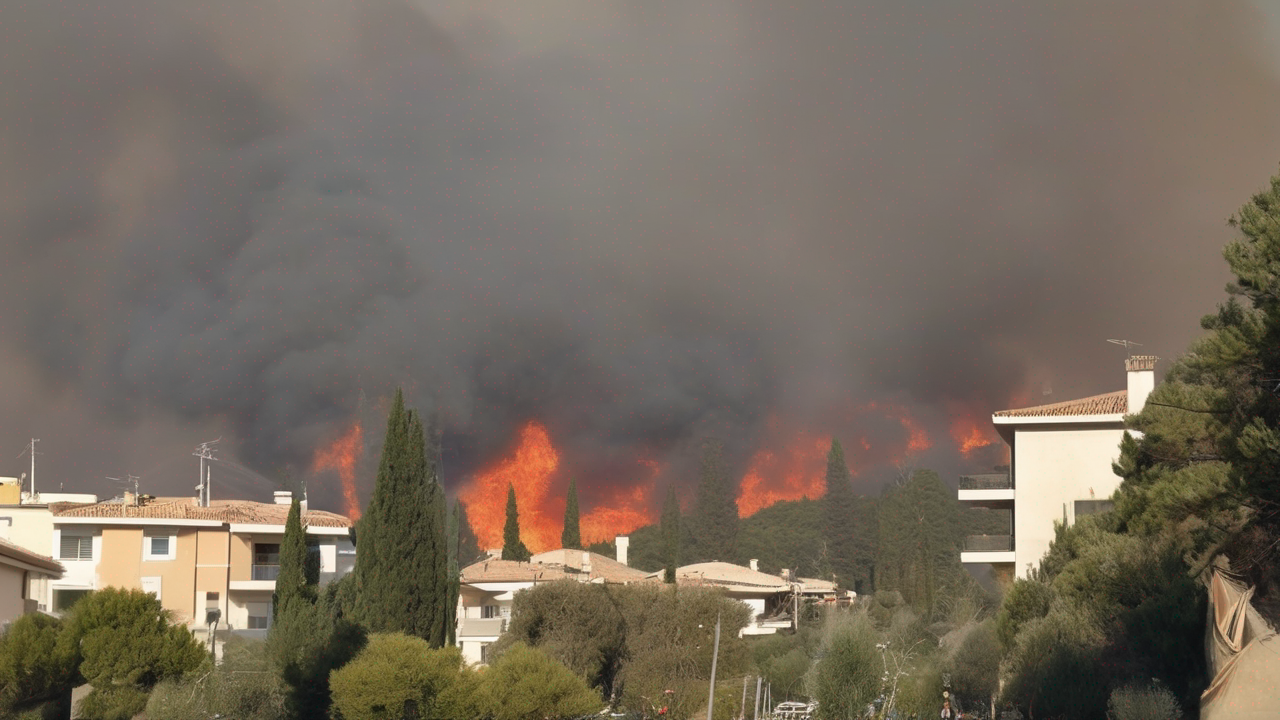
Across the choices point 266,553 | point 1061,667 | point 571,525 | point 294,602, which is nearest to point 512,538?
point 571,525

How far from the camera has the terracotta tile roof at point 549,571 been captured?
56.7 metres

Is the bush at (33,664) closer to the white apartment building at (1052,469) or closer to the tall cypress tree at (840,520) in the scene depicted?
the white apartment building at (1052,469)

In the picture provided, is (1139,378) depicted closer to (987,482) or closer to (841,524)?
(987,482)

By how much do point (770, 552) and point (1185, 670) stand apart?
77.3m

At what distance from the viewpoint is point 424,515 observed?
44188 mm

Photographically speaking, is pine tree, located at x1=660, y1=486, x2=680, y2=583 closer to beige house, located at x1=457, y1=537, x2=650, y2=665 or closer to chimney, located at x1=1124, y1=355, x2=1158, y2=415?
beige house, located at x1=457, y1=537, x2=650, y2=665

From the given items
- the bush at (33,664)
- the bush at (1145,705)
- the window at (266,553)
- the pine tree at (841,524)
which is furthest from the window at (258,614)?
the pine tree at (841,524)

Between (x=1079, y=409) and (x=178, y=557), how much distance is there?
34543 millimetres

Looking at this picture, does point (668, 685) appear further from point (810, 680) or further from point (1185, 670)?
point (1185, 670)

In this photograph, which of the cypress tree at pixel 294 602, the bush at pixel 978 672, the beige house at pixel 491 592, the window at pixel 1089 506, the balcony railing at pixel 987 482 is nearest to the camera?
the cypress tree at pixel 294 602

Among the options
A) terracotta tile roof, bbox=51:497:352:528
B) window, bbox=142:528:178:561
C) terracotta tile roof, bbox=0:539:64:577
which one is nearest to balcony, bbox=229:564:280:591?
terracotta tile roof, bbox=51:497:352:528

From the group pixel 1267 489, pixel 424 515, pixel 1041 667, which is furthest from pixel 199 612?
pixel 1267 489

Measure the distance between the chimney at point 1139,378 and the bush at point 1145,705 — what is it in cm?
2013

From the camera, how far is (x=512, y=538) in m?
73.4
